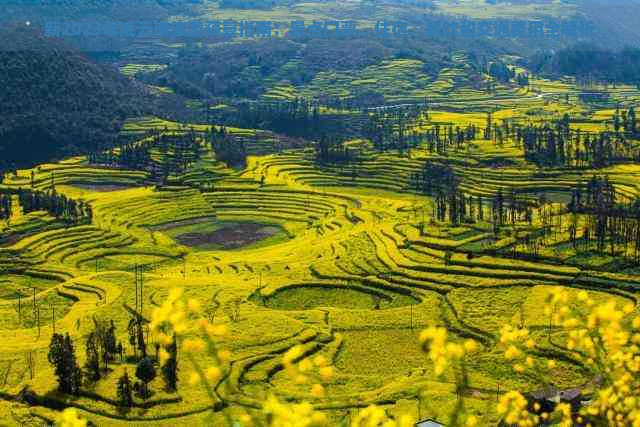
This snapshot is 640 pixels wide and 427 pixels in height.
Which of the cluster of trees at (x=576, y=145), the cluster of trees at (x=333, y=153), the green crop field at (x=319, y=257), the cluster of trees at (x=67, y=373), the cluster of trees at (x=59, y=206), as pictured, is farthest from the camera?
the cluster of trees at (x=333, y=153)

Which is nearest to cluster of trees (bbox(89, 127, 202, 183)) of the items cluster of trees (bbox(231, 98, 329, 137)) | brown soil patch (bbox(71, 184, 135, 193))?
brown soil patch (bbox(71, 184, 135, 193))

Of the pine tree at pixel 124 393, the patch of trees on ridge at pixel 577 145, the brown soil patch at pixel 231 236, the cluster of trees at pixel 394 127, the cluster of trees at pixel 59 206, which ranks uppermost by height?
the patch of trees on ridge at pixel 577 145

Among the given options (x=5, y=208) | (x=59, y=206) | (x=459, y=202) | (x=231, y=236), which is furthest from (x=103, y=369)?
(x=459, y=202)

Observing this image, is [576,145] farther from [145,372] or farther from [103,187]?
[145,372]

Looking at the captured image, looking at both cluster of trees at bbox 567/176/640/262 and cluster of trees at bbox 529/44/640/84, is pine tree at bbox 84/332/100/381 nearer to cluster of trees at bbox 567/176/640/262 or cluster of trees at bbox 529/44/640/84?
cluster of trees at bbox 567/176/640/262

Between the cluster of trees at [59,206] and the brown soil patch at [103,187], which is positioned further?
the brown soil patch at [103,187]

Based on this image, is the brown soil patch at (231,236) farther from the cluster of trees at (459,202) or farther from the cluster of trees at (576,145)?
the cluster of trees at (576,145)

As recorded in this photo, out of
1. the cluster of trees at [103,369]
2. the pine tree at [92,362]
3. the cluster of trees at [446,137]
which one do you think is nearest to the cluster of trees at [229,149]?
the cluster of trees at [446,137]
